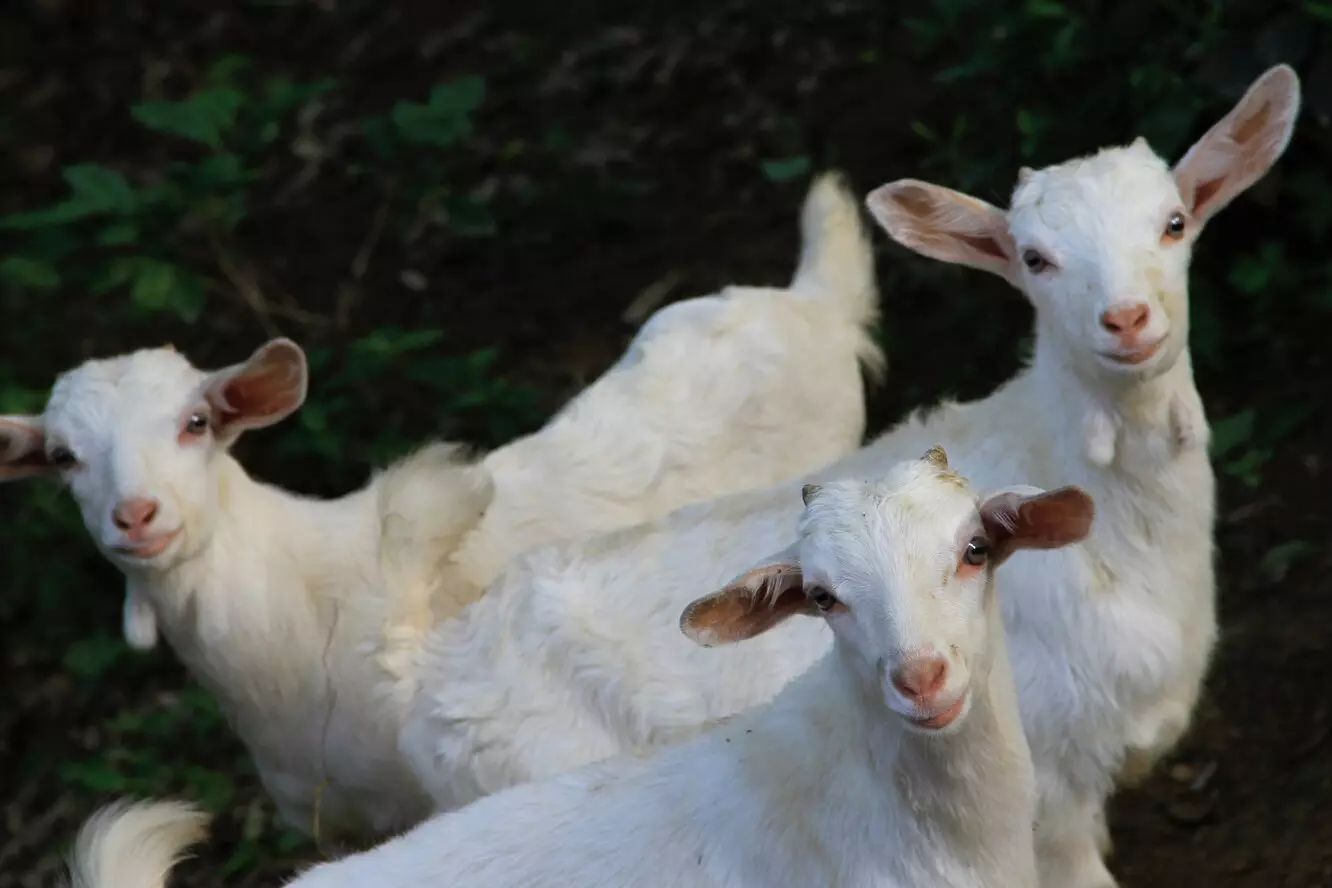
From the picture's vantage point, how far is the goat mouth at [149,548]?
3.80m

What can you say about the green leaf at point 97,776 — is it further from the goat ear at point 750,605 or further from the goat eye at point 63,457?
the goat ear at point 750,605

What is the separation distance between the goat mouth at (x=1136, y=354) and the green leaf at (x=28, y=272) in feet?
13.0

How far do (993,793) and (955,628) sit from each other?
1.22 feet

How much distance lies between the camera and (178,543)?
390 cm

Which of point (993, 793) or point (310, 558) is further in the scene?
point (310, 558)

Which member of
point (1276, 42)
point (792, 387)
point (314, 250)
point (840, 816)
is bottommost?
point (314, 250)

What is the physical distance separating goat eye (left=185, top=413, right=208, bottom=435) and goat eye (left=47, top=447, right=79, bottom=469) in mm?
256

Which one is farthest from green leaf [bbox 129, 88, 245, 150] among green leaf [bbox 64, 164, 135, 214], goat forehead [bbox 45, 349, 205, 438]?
goat forehead [bbox 45, 349, 205, 438]

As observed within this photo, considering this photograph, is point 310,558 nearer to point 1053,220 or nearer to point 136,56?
point 1053,220

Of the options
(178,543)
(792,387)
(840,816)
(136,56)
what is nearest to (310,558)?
(178,543)

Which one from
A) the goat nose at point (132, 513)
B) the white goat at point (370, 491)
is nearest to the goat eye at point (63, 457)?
the white goat at point (370, 491)

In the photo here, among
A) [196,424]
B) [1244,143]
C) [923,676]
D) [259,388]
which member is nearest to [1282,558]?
[1244,143]

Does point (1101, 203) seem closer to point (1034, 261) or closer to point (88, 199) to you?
point (1034, 261)

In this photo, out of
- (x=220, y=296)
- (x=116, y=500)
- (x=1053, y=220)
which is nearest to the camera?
(x=1053, y=220)
